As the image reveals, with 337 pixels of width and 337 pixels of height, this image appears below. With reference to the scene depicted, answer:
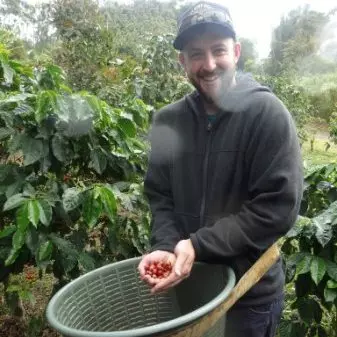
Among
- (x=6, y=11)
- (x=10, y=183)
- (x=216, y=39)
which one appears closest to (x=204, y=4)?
(x=216, y=39)

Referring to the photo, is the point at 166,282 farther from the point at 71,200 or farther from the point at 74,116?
the point at 74,116

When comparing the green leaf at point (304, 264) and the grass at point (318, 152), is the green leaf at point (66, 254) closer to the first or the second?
the green leaf at point (304, 264)

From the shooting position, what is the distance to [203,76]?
1.39 meters

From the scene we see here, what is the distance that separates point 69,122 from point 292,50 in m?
14.9

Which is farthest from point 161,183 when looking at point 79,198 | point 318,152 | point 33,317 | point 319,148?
point 319,148

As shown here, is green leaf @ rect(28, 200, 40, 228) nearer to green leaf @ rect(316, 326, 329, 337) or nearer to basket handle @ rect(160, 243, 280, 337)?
basket handle @ rect(160, 243, 280, 337)

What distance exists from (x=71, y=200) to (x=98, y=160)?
254mm

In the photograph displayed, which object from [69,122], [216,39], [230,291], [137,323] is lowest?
[137,323]

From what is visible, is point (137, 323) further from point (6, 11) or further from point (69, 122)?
point (6, 11)

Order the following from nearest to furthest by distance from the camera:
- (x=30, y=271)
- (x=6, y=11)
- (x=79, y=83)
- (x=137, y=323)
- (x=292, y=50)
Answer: (x=137, y=323), (x=30, y=271), (x=79, y=83), (x=292, y=50), (x=6, y=11)

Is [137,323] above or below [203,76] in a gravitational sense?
below

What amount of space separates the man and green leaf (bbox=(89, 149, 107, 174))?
1.15ft

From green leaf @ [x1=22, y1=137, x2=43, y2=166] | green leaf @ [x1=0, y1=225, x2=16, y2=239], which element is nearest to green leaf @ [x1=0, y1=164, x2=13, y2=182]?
green leaf @ [x1=22, y1=137, x2=43, y2=166]

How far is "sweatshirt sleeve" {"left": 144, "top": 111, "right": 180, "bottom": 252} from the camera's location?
146 cm
